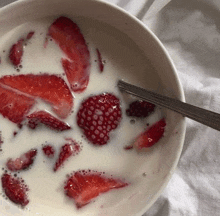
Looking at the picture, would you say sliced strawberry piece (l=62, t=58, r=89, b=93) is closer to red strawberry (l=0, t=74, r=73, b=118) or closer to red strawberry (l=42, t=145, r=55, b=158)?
red strawberry (l=0, t=74, r=73, b=118)

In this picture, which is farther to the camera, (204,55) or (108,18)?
(204,55)

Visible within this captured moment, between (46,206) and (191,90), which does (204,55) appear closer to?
(191,90)

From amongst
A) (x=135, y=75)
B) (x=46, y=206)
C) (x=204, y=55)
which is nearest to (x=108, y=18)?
(x=135, y=75)

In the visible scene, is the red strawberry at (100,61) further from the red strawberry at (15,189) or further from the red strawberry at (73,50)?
the red strawberry at (15,189)

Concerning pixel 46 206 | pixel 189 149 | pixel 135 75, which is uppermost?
pixel 135 75

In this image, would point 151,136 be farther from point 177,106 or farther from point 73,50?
point 73,50

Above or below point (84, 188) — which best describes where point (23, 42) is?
above

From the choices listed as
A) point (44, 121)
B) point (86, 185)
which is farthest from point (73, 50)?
point (86, 185)
